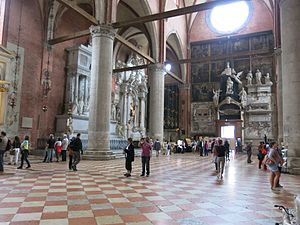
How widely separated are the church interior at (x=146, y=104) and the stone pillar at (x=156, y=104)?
9 cm

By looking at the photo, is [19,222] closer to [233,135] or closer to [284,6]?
[284,6]

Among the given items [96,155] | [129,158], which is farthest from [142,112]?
[129,158]

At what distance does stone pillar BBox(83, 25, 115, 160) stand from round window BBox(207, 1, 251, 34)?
20.6 meters

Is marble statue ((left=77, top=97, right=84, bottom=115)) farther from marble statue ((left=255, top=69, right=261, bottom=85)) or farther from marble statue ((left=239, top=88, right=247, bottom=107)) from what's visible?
marble statue ((left=255, top=69, right=261, bottom=85))

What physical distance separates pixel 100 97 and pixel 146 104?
17.7 meters

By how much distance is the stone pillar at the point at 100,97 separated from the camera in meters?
14.4

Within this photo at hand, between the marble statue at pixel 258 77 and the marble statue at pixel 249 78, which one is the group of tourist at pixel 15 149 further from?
the marble statue at pixel 258 77

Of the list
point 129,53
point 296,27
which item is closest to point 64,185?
point 296,27

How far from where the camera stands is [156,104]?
22.8 metres

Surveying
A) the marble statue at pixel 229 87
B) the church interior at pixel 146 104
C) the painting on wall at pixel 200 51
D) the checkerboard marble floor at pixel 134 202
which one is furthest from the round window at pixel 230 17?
the checkerboard marble floor at pixel 134 202

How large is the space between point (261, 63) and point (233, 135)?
8.59 meters

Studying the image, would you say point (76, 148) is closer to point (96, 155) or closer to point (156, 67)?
point (96, 155)

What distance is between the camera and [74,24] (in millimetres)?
22297

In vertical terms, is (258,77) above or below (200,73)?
below
